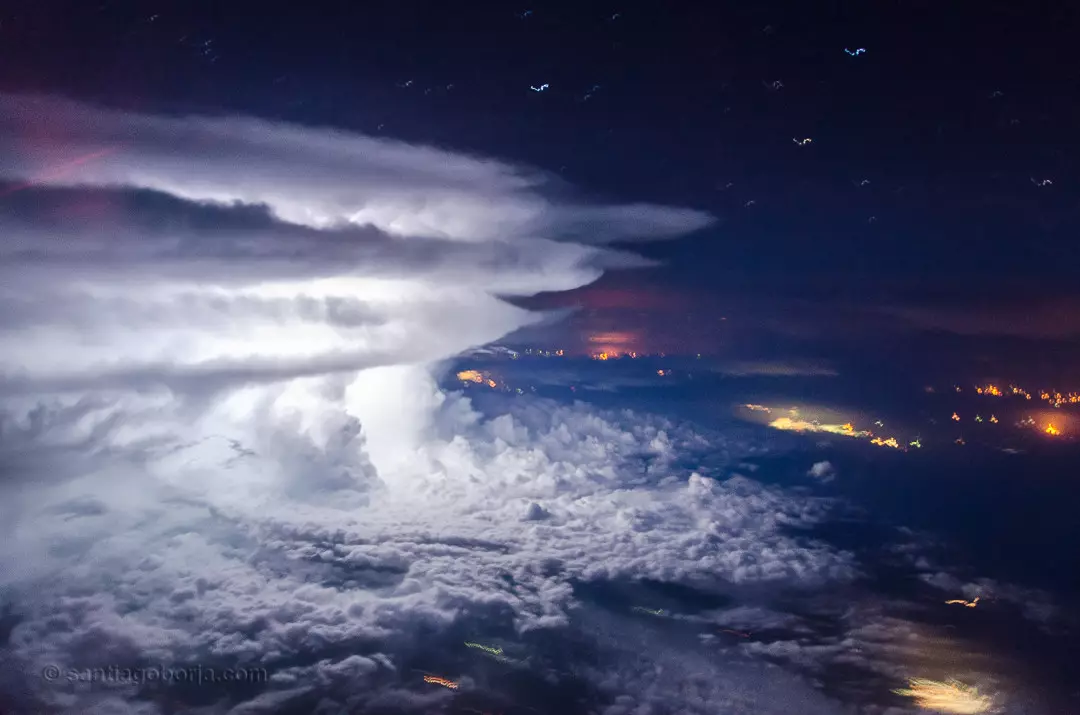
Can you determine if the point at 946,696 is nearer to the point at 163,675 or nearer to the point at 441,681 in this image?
the point at 441,681

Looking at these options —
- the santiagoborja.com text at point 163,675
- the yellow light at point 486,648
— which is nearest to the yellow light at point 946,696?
the yellow light at point 486,648

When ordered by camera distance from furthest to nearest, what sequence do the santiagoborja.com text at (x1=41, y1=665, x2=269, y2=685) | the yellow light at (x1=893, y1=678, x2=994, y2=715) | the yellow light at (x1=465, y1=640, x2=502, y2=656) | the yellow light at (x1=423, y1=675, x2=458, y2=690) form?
the yellow light at (x1=465, y1=640, x2=502, y2=656)
the yellow light at (x1=423, y1=675, x2=458, y2=690)
the yellow light at (x1=893, y1=678, x2=994, y2=715)
the santiagoborja.com text at (x1=41, y1=665, x2=269, y2=685)

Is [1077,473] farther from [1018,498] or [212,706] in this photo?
[212,706]

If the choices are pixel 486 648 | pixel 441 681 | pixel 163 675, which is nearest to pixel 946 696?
pixel 486 648

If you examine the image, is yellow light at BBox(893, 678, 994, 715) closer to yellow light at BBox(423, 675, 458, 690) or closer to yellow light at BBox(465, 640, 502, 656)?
yellow light at BBox(465, 640, 502, 656)

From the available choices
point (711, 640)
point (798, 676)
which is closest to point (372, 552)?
point (711, 640)

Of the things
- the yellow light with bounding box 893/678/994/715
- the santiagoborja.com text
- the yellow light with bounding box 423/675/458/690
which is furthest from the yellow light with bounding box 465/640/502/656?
the yellow light with bounding box 893/678/994/715

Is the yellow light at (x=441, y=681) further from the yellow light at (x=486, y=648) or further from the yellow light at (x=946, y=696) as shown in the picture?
the yellow light at (x=946, y=696)
